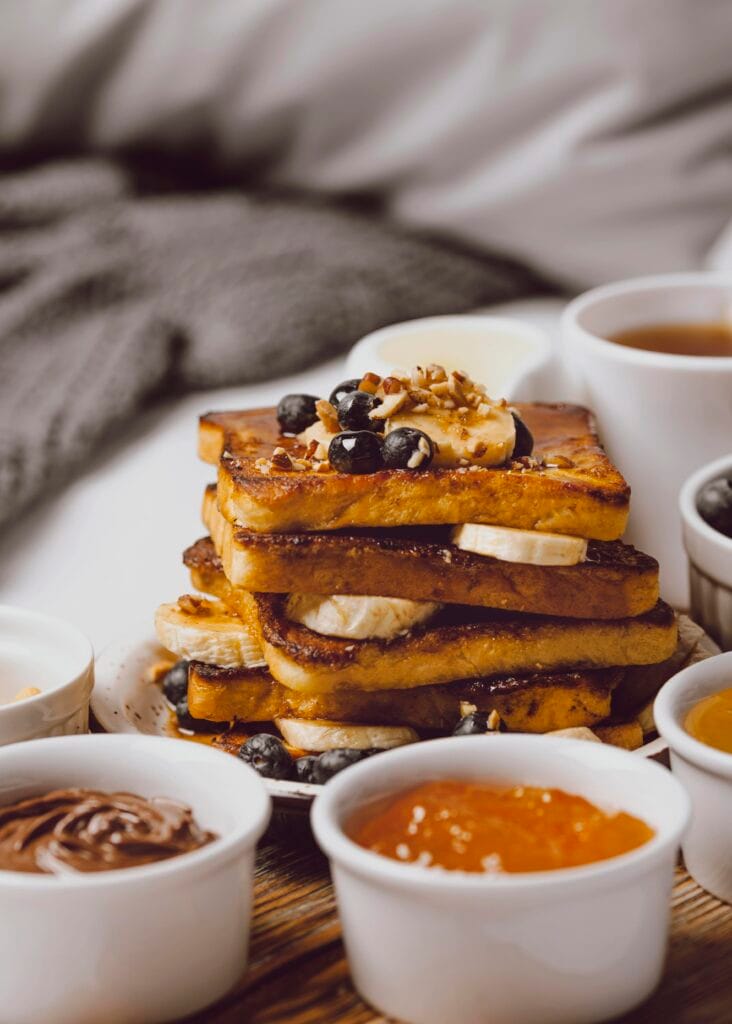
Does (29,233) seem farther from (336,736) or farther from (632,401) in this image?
(336,736)

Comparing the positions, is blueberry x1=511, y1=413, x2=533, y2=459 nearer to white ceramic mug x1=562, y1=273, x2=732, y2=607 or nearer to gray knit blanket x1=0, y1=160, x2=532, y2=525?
white ceramic mug x1=562, y1=273, x2=732, y2=607

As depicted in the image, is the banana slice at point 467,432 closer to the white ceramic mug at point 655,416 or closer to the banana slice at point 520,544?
the banana slice at point 520,544

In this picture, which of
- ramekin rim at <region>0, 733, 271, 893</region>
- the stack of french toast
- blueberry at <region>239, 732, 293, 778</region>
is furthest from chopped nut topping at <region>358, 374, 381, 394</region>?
ramekin rim at <region>0, 733, 271, 893</region>

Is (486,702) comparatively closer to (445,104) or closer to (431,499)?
(431,499)

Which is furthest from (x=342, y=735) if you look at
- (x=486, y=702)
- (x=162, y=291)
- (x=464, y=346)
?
(x=162, y=291)

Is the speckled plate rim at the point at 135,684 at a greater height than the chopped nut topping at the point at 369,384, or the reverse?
the chopped nut topping at the point at 369,384

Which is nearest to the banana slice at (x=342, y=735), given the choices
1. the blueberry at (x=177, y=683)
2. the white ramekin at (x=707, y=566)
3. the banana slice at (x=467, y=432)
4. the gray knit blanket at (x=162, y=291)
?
the blueberry at (x=177, y=683)
